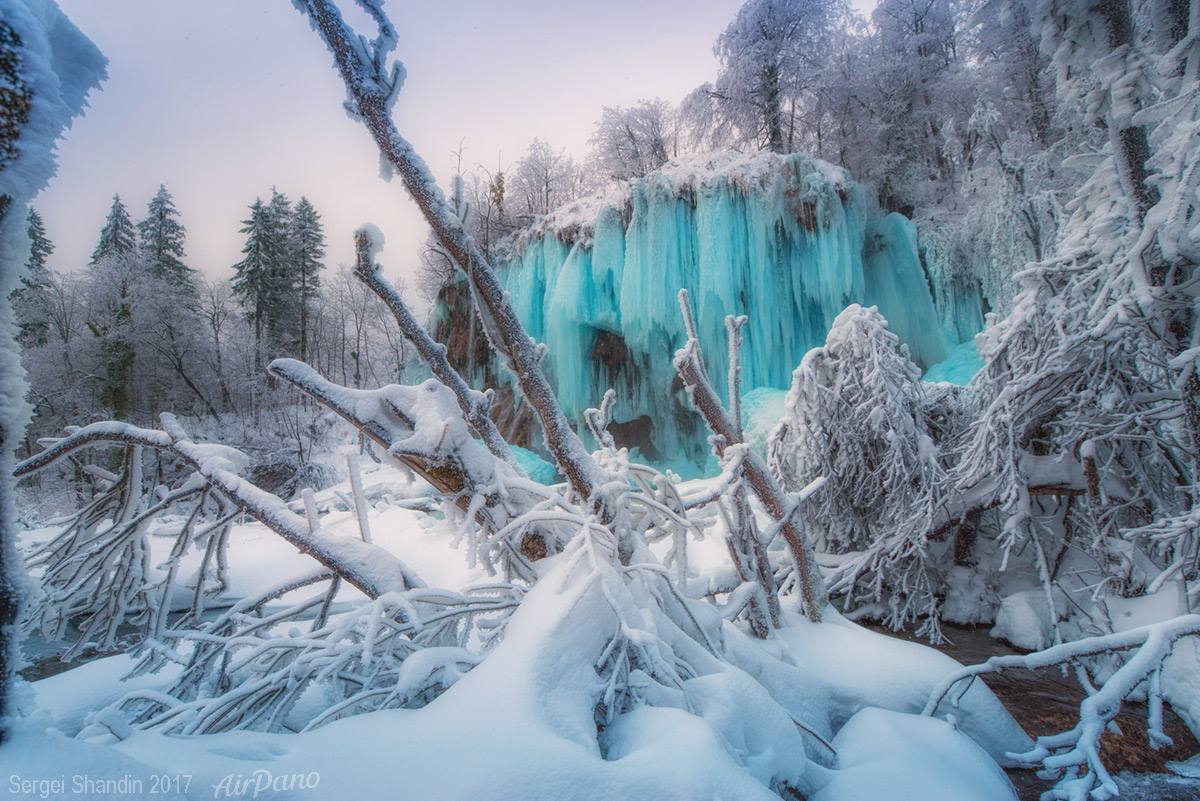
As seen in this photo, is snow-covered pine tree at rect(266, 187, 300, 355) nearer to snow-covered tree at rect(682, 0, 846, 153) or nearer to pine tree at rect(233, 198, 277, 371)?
pine tree at rect(233, 198, 277, 371)

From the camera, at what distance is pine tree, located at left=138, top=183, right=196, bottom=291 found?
68.8 feet

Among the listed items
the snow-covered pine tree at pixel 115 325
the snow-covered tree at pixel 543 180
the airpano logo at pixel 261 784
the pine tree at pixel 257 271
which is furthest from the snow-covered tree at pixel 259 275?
the airpano logo at pixel 261 784

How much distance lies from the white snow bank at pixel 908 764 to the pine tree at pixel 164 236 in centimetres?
2724

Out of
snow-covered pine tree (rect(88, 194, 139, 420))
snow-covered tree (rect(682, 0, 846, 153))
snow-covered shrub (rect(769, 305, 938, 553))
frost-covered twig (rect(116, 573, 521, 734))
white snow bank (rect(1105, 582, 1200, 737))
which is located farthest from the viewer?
snow-covered pine tree (rect(88, 194, 139, 420))

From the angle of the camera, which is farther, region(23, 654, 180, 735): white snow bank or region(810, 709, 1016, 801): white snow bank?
region(23, 654, 180, 735): white snow bank

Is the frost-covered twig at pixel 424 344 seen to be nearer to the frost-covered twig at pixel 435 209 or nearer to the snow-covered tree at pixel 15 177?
the frost-covered twig at pixel 435 209

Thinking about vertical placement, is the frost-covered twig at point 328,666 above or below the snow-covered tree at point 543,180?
below

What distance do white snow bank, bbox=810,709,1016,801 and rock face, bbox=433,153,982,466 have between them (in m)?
9.05

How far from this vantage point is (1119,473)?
3.99 meters

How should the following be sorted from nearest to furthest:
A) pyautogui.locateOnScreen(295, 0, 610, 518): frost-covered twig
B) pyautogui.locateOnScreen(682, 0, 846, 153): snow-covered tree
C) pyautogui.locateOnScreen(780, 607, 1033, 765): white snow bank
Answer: pyautogui.locateOnScreen(295, 0, 610, 518): frost-covered twig → pyautogui.locateOnScreen(780, 607, 1033, 765): white snow bank → pyautogui.locateOnScreen(682, 0, 846, 153): snow-covered tree

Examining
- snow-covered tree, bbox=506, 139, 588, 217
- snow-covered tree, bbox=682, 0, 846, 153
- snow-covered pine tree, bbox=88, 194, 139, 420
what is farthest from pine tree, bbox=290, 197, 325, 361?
snow-covered tree, bbox=682, 0, 846, 153

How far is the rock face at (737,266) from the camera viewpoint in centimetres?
1012

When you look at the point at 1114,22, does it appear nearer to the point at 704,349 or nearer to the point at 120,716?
the point at 120,716

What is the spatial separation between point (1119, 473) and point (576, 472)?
481 cm
